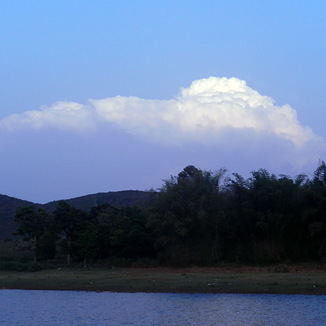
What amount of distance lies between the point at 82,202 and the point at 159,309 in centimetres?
9040

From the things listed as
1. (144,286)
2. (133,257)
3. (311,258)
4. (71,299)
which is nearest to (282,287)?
(144,286)

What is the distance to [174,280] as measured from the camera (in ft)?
138

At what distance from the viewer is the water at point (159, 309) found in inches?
1041

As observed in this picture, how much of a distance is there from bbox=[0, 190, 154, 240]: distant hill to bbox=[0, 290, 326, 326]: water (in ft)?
210

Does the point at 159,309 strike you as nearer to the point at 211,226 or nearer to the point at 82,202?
the point at 211,226

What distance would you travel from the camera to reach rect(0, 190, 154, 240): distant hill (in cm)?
10146

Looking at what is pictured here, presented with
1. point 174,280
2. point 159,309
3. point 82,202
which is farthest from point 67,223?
point 82,202

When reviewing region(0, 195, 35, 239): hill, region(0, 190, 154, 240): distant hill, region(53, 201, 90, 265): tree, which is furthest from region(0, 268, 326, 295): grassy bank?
region(0, 190, 154, 240): distant hill

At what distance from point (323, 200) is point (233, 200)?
9.11 m

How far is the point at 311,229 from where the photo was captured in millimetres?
50531

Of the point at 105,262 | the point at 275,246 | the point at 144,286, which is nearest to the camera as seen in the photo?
the point at 144,286

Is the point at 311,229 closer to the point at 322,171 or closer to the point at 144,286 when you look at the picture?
the point at 322,171

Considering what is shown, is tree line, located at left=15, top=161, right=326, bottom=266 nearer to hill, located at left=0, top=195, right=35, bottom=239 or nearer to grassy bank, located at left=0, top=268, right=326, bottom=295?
grassy bank, located at left=0, top=268, right=326, bottom=295

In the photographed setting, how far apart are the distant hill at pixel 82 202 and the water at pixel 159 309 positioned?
64089mm
